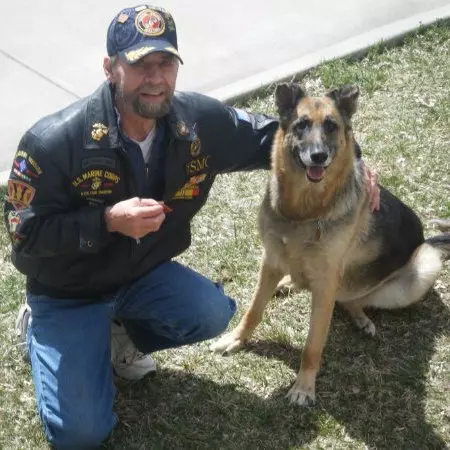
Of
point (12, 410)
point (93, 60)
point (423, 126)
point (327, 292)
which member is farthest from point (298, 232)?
point (93, 60)

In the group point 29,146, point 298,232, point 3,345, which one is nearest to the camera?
point 29,146

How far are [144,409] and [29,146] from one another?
4.57ft

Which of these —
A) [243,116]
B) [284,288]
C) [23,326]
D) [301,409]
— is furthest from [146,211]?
[284,288]

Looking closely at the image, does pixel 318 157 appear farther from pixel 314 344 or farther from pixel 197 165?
pixel 314 344

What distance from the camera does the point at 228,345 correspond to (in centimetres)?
400

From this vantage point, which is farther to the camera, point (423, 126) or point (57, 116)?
point (423, 126)

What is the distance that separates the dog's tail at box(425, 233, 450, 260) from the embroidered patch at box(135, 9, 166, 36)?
207 centimetres

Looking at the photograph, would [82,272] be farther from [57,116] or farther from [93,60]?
[93,60]

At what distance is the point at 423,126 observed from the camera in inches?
225

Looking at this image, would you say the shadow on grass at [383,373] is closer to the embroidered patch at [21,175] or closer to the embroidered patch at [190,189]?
the embroidered patch at [190,189]

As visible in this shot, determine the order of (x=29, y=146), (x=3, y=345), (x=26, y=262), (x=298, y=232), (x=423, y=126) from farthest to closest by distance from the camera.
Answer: (x=423, y=126) → (x=3, y=345) → (x=298, y=232) → (x=26, y=262) → (x=29, y=146)

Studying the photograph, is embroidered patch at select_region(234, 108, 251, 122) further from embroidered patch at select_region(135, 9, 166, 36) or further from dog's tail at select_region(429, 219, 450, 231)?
dog's tail at select_region(429, 219, 450, 231)

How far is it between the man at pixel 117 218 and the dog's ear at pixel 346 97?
432mm

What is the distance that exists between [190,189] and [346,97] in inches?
32.4
